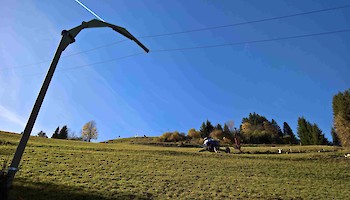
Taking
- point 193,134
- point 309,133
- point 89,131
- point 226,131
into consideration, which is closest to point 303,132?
point 309,133

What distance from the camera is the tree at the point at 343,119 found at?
199 ft

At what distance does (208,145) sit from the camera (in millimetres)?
46844

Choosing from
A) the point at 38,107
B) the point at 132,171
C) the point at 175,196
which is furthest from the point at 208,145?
the point at 38,107

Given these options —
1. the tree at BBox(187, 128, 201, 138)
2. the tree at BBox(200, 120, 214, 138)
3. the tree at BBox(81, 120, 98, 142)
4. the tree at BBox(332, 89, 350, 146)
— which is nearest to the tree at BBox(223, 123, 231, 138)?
the tree at BBox(200, 120, 214, 138)

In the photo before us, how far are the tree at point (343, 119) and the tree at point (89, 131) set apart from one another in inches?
4111

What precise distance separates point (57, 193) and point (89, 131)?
11951cm

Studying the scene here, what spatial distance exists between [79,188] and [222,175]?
12.4 m

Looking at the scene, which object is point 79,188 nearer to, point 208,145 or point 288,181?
point 288,181

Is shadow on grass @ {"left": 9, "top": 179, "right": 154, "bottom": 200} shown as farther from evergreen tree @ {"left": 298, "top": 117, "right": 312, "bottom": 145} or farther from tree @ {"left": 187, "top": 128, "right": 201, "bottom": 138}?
evergreen tree @ {"left": 298, "top": 117, "right": 312, "bottom": 145}

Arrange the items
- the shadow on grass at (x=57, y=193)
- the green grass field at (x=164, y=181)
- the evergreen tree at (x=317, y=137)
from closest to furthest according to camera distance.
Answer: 1. the shadow on grass at (x=57, y=193)
2. the green grass field at (x=164, y=181)
3. the evergreen tree at (x=317, y=137)

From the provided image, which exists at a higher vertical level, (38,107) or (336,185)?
(38,107)

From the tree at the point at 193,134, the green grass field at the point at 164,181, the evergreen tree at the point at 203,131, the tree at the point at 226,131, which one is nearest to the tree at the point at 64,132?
the tree at the point at 193,134

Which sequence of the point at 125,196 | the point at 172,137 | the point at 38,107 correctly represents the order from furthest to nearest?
the point at 172,137, the point at 125,196, the point at 38,107

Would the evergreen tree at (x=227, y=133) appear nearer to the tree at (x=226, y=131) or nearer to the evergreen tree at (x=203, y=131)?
the tree at (x=226, y=131)
